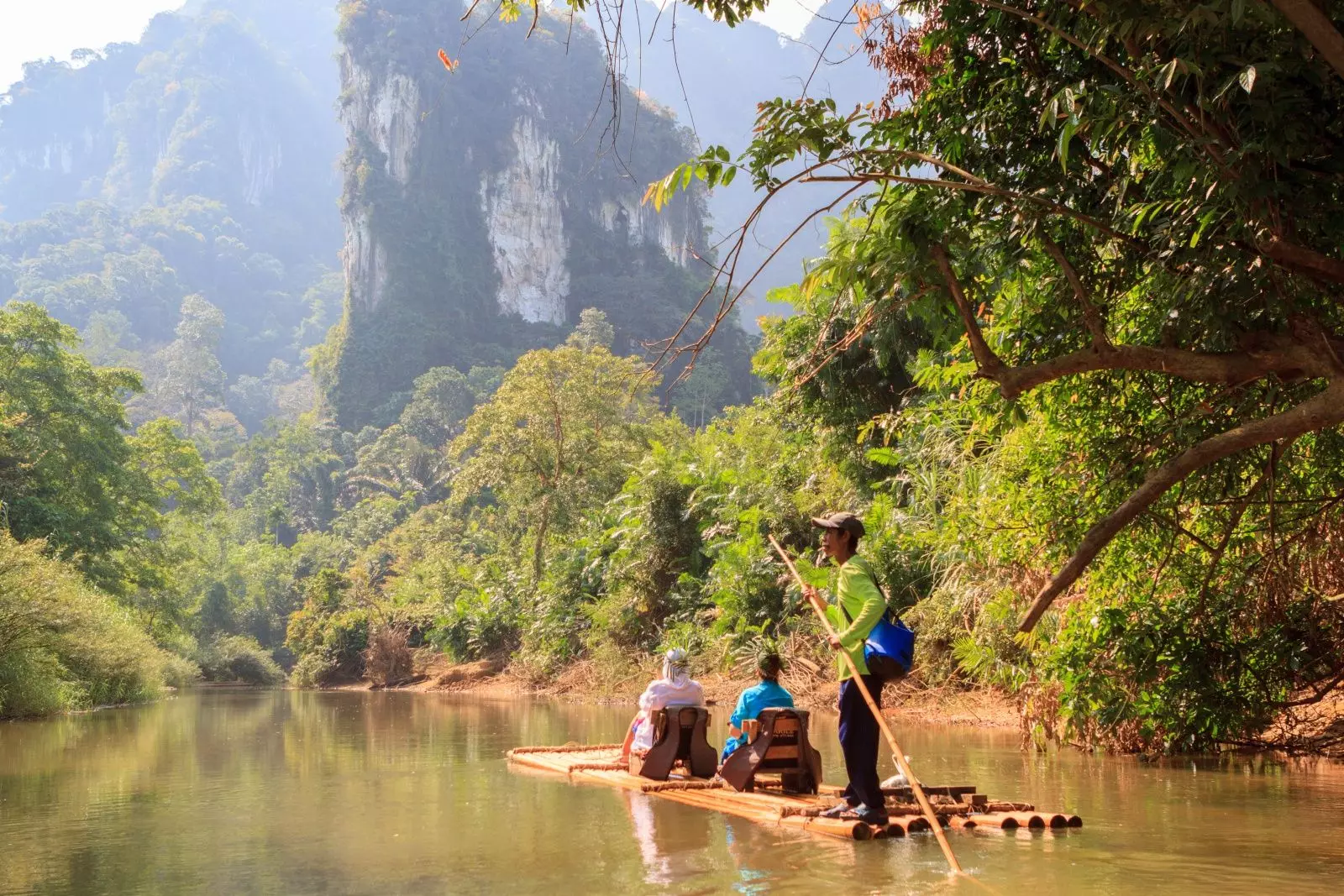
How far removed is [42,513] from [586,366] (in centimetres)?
1263

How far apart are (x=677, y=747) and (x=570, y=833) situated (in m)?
2.06

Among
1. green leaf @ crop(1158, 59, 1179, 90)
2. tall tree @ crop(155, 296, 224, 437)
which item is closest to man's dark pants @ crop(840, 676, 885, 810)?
green leaf @ crop(1158, 59, 1179, 90)

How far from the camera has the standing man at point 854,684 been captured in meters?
6.41

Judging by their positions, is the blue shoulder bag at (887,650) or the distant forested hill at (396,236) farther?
the distant forested hill at (396,236)

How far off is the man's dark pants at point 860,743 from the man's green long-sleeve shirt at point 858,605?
0.13m

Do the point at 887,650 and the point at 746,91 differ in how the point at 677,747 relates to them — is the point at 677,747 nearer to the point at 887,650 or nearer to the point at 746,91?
the point at 887,650

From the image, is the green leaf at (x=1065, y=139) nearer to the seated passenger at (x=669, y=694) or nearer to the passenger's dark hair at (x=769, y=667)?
the passenger's dark hair at (x=769, y=667)

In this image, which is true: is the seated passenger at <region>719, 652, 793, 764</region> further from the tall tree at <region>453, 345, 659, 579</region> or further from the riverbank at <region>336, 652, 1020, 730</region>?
the tall tree at <region>453, 345, 659, 579</region>

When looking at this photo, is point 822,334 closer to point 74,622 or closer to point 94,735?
point 94,735

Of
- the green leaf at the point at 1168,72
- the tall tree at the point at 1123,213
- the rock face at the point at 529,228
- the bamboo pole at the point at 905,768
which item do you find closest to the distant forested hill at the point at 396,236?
the rock face at the point at 529,228

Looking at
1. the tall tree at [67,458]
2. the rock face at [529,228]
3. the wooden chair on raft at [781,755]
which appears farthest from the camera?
the rock face at [529,228]

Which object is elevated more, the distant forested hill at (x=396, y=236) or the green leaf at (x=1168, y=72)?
the distant forested hill at (x=396, y=236)

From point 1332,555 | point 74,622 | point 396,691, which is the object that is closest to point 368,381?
point 396,691

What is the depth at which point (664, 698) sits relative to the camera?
863 centimetres
